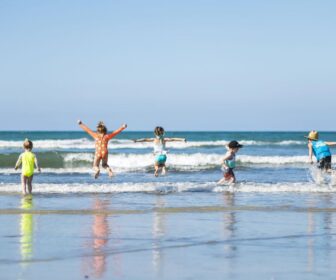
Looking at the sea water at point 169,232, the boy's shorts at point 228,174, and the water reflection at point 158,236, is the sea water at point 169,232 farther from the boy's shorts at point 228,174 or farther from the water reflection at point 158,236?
the boy's shorts at point 228,174

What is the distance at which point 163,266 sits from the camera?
730 cm

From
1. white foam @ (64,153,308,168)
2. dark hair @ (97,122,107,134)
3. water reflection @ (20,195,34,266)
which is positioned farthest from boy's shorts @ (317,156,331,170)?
white foam @ (64,153,308,168)

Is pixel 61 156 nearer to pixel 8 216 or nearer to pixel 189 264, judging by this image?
pixel 8 216

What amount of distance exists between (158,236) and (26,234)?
1802mm

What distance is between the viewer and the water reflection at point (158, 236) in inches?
294

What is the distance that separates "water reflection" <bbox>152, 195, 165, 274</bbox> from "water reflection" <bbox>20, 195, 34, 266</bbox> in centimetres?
138

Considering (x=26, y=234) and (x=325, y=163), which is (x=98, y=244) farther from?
(x=325, y=163)

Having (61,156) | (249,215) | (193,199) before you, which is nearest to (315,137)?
(193,199)

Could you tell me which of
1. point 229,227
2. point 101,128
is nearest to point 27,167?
point 101,128

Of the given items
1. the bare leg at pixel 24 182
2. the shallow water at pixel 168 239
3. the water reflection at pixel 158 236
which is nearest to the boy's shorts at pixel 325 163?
the shallow water at pixel 168 239

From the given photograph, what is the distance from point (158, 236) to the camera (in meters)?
9.37

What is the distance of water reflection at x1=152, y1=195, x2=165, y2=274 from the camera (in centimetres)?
746

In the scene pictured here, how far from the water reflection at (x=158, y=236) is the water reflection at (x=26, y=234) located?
1378mm

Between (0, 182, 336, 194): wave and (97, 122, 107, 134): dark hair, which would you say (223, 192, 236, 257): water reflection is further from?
(97, 122, 107, 134): dark hair
